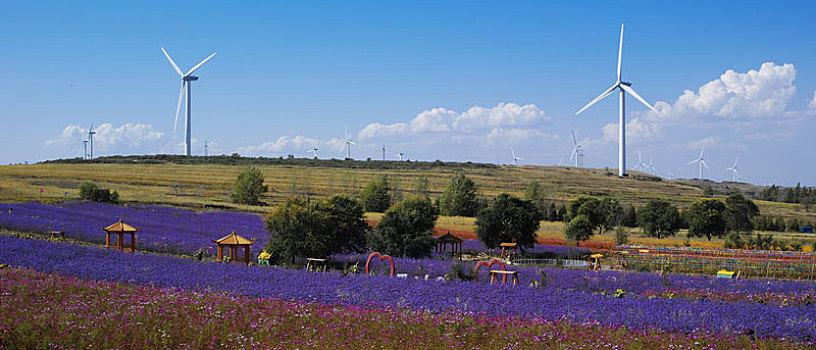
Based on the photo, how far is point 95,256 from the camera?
2145 cm

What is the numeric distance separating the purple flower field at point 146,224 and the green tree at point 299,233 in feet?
13.7

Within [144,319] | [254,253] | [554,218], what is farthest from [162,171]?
[144,319]

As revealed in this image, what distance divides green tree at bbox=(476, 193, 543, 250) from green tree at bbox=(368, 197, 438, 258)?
8.39 m

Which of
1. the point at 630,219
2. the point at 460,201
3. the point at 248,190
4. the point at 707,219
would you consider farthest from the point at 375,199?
the point at 707,219

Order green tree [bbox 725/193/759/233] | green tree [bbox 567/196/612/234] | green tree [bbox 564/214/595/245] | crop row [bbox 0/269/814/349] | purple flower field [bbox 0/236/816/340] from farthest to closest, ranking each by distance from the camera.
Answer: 1. green tree [bbox 567/196/612/234]
2. green tree [bbox 725/193/759/233]
3. green tree [bbox 564/214/595/245]
4. purple flower field [bbox 0/236/816/340]
5. crop row [bbox 0/269/814/349]

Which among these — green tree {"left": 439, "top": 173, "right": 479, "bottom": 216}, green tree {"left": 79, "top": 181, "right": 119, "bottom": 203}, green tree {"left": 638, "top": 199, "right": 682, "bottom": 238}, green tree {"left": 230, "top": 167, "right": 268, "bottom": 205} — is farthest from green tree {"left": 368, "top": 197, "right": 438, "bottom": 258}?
green tree {"left": 230, "top": 167, "right": 268, "bottom": 205}

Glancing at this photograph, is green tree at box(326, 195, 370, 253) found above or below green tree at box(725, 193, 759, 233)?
above

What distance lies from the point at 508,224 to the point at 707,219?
1233 inches

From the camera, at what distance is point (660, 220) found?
67062 mm

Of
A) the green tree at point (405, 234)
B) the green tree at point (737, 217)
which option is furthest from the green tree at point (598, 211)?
the green tree at point (405, 234)

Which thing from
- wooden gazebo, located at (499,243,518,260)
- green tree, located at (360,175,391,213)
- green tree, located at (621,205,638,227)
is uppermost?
Answer: green tree, located at (360,175,391,213)

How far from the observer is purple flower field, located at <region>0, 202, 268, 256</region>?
106ft

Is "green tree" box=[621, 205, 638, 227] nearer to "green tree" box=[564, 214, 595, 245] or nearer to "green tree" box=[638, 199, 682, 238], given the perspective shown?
"green tree" box=[638, 199, 682, 238]

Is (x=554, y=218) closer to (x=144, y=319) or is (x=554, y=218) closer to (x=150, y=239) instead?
(x=150, y=239)
